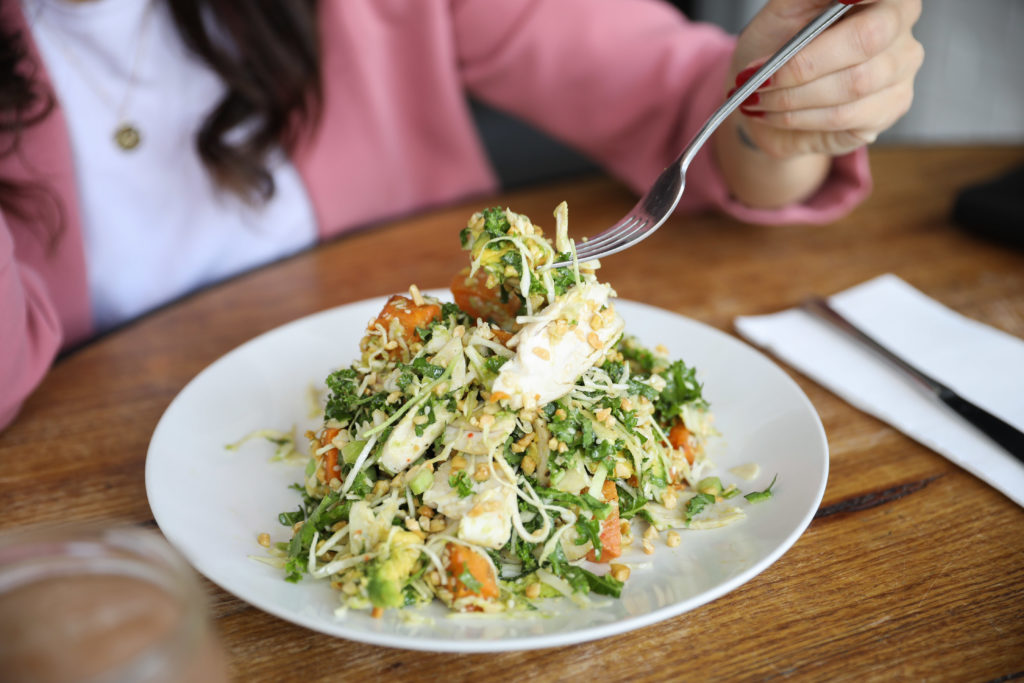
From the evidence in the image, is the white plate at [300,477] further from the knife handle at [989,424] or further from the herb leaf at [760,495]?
the knife handle at [989,424]

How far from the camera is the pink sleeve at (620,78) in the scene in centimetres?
271

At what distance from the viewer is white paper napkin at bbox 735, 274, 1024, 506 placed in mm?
1640

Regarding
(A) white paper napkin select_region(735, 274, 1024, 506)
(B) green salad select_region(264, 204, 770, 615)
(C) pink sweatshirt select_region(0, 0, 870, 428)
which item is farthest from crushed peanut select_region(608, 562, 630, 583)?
(C) pink sweatshirt select_region(0, 0, 870, 428)

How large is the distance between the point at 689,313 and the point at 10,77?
6.83 feet

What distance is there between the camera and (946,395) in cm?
176

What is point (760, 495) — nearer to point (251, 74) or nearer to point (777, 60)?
point (777, 60)

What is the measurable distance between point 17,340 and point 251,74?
155cm

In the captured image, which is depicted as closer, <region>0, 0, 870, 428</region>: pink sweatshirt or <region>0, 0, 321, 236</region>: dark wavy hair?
<region>0, 0, 870, 428</region>: pink sweatshirt

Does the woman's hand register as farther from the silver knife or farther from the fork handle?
the silver knife

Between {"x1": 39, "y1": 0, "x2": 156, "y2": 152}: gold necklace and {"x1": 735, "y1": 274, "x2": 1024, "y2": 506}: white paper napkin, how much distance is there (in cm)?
215

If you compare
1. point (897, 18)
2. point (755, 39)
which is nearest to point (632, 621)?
point (897, 18)

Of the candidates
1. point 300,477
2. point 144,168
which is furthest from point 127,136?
point 300,477

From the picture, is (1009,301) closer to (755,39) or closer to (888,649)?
A: (755,39)

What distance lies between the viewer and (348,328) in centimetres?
196
